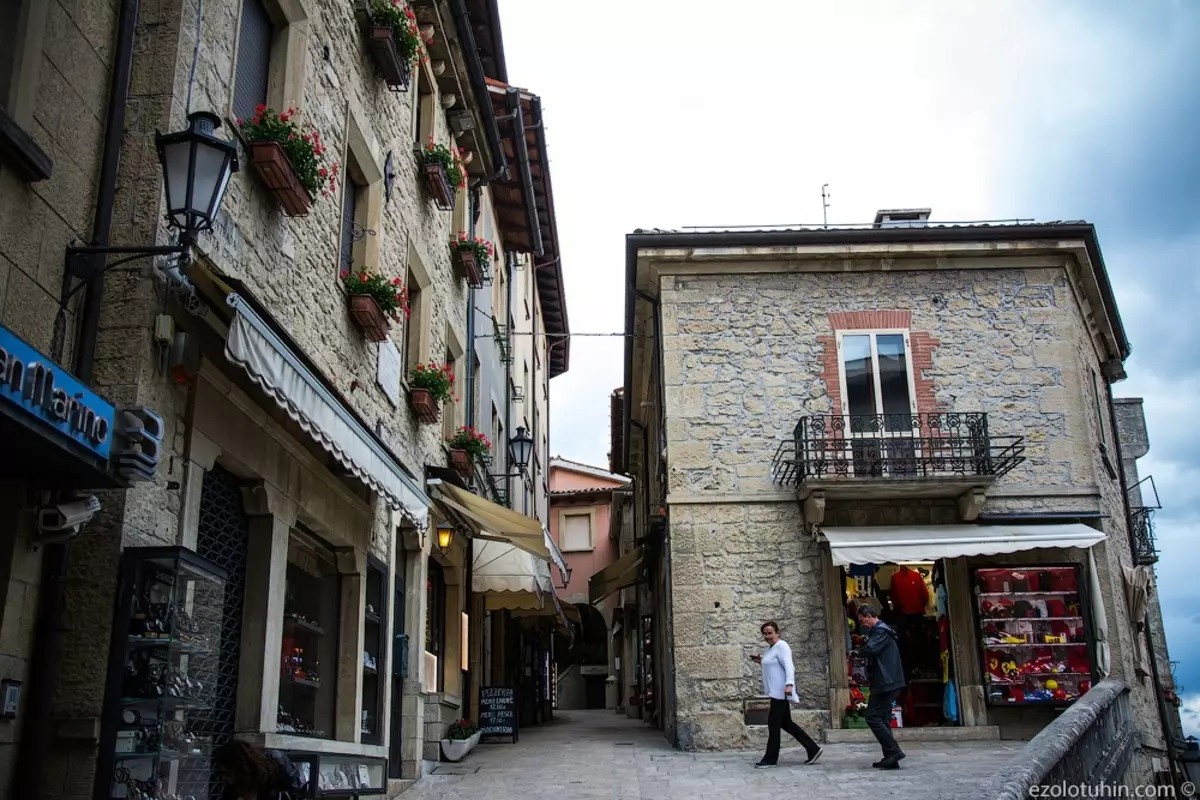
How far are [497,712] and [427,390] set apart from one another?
5699mm

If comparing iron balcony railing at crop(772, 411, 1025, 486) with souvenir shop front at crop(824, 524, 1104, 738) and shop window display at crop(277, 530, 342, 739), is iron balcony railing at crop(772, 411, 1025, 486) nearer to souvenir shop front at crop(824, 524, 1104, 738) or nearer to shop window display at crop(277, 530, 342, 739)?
souvenir shop front at crop(824, 524, 1104, 738)

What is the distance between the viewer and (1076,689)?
14.4 m

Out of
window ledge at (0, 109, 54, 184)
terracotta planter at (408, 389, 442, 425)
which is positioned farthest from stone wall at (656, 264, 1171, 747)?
window ledge at (0, 109, 54, 184)

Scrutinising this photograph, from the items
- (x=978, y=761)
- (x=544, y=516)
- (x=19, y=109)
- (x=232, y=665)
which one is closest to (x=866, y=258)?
(x=978, y=761)

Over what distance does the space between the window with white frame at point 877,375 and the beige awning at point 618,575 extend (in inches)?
211

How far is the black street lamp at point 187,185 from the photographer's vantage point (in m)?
5.28

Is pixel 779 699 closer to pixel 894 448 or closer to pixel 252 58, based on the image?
pixel 894 448

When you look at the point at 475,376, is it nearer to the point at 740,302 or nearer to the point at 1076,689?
the point at 740,302

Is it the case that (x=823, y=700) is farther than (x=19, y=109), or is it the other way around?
(x=823, y=700)

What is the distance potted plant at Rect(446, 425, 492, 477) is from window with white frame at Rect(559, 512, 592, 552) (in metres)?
24.6

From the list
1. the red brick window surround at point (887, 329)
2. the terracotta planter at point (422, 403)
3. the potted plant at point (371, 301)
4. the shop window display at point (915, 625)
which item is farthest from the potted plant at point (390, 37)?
the shop window display at point (915, 625)

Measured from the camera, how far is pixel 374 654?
10180mm

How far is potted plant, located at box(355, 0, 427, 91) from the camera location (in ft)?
33.5

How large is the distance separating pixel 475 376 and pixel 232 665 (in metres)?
9.95
